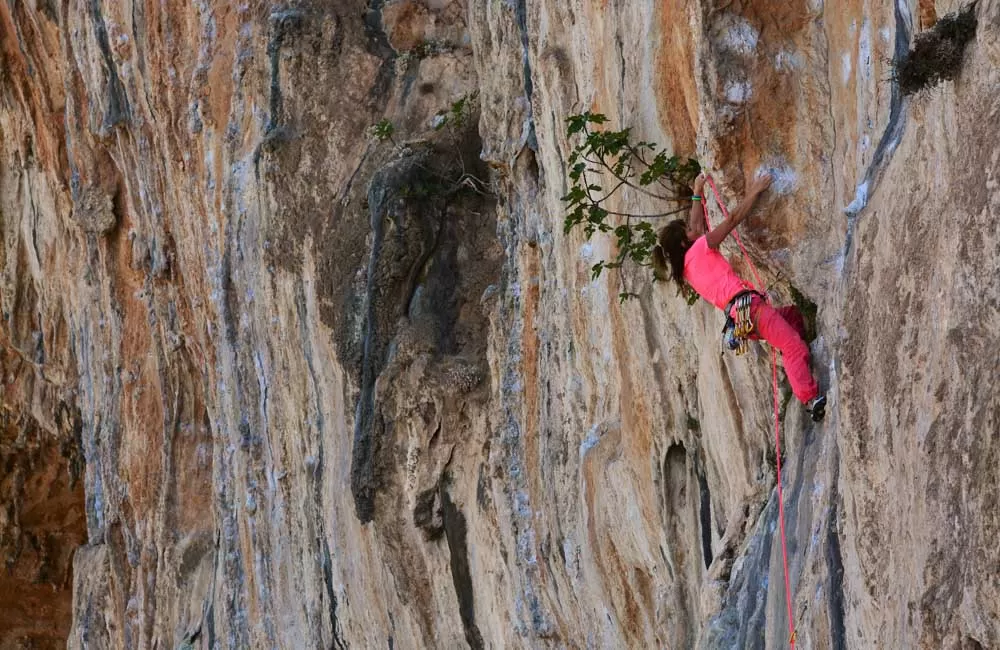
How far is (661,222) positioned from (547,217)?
178 centimetres

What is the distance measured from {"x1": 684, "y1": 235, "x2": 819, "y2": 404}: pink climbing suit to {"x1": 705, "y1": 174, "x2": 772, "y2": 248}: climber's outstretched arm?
14cm

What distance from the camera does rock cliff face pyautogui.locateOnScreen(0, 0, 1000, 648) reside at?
5.55 meters

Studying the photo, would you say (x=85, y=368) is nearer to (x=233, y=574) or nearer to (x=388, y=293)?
(x=233, y=574)

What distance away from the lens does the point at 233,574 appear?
1368 centimetres

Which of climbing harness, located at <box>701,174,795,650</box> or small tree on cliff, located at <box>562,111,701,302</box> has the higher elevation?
small tree on cliff, located at <box>562,111,701,302</box>

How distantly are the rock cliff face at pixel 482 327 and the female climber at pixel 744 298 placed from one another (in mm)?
145

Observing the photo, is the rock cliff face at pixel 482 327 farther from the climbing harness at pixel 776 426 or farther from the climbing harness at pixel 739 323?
the climbing harness at pixel 739 323

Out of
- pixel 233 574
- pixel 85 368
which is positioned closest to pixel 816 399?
pixel 233 574

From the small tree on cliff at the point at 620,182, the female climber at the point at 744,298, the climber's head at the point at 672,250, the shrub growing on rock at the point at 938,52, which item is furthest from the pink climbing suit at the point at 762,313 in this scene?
the shrub growing on rock at the point at 938,52

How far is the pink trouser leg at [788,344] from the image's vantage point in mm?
6559

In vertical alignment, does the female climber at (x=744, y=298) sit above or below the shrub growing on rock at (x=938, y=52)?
below

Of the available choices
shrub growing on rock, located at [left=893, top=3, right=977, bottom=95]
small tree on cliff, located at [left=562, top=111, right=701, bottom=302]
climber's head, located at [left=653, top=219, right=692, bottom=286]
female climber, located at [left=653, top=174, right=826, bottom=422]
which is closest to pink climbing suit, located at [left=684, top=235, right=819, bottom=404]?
female climber, located at [left=653, top=174, right=826, bottom=422]

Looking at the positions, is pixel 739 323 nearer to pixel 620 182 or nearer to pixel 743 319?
pixel 743 319

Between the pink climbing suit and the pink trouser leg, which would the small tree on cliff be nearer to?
the pink climbing suit
